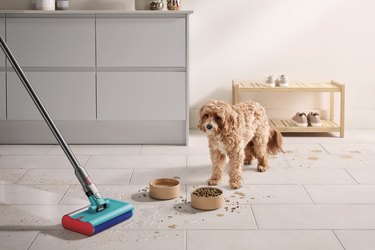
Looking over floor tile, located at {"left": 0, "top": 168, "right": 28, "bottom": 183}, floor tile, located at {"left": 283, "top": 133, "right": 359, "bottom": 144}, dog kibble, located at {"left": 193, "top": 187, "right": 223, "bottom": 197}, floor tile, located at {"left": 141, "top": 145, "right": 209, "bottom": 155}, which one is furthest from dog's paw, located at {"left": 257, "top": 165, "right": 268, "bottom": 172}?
floor tile, located at {"left": 0, "top": 168, "right": 28, "bottom": 183}

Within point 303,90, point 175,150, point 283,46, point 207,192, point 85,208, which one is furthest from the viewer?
point 283,46

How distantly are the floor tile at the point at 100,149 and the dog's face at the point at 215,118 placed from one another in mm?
1200

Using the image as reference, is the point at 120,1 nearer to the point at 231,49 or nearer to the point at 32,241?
the point at 231,49

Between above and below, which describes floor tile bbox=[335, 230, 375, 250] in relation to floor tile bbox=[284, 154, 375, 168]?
below

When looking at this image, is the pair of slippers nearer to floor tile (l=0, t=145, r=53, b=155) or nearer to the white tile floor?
the white tile floor

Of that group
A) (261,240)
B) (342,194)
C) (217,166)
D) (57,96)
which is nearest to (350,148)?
(342,194)

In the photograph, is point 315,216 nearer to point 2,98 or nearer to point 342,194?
point 342,194

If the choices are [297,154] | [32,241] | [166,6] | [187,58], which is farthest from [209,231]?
[166,6]

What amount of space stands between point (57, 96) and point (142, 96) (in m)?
0.65

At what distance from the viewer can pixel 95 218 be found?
8.63ft

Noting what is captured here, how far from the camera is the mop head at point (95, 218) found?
2.60 metres

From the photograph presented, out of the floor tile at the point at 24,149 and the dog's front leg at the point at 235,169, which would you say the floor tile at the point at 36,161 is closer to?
the floor tile at the point at 24,149

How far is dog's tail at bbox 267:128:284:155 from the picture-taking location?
12.9 feet

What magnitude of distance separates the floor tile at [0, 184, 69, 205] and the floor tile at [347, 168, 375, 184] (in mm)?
1702
